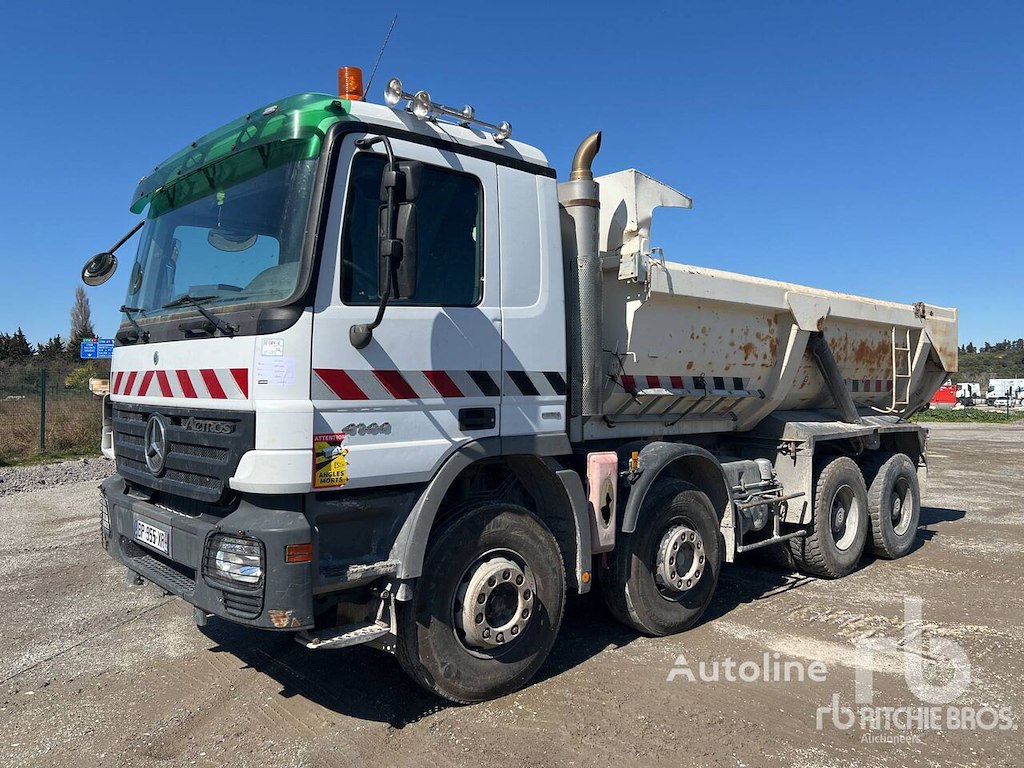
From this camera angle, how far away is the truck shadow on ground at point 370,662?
13.2ft

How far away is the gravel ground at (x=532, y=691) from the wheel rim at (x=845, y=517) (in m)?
0.60

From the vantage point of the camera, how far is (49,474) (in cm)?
1199

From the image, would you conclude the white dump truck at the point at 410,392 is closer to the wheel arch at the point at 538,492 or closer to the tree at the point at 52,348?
the wheel arch at the point at 538,492

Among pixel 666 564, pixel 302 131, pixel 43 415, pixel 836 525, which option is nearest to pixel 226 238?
pixel 302 131

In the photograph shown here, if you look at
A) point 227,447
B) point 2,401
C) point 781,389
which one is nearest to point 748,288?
point 781,389

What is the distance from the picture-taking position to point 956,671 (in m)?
4.52

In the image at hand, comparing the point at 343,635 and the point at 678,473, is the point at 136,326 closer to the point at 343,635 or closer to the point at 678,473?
the point at 343,635

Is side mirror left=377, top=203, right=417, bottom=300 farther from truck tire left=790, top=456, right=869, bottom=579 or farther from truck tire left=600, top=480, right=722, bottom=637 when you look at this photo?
truck tire left=790, top=456, right=869, bottom=579

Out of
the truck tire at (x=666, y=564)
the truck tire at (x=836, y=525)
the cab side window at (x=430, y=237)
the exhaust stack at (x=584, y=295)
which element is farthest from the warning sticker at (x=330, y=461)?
the truck tire at (x=836, y=525)

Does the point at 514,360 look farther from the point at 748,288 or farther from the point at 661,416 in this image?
the point at 748,288

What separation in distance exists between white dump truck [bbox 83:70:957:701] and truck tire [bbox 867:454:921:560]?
106 inches

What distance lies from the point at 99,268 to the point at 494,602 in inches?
134

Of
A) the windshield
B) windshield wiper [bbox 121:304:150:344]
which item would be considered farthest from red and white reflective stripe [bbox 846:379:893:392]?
windshield wiper [bbox 121:304:150:344]

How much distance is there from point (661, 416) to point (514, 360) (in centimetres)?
177
